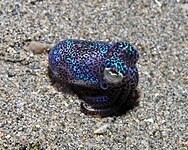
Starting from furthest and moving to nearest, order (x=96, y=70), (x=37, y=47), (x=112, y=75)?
(x=37, y=47) → (x=96, y=70) → (x=112, y=75)

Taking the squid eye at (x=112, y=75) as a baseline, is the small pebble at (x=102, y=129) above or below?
below

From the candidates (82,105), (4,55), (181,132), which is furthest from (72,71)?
(181,132)

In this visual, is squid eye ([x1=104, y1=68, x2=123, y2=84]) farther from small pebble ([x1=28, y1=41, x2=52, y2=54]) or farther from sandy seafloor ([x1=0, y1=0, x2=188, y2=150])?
small pebble ([x1=28, y1=41, x2=52, y2=54])

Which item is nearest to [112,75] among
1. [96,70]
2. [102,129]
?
[96,70]

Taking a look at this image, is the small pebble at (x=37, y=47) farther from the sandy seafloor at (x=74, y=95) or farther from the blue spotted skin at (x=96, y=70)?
the blue spotted skin at (x=96, y=70)

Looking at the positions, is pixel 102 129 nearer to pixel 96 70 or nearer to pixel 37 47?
pixel 96 70

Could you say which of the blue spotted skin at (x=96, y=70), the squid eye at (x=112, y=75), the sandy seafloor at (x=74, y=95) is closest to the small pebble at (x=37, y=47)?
the sandy seafloor at (x=74, y=95)

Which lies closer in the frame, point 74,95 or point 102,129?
point 102,129
